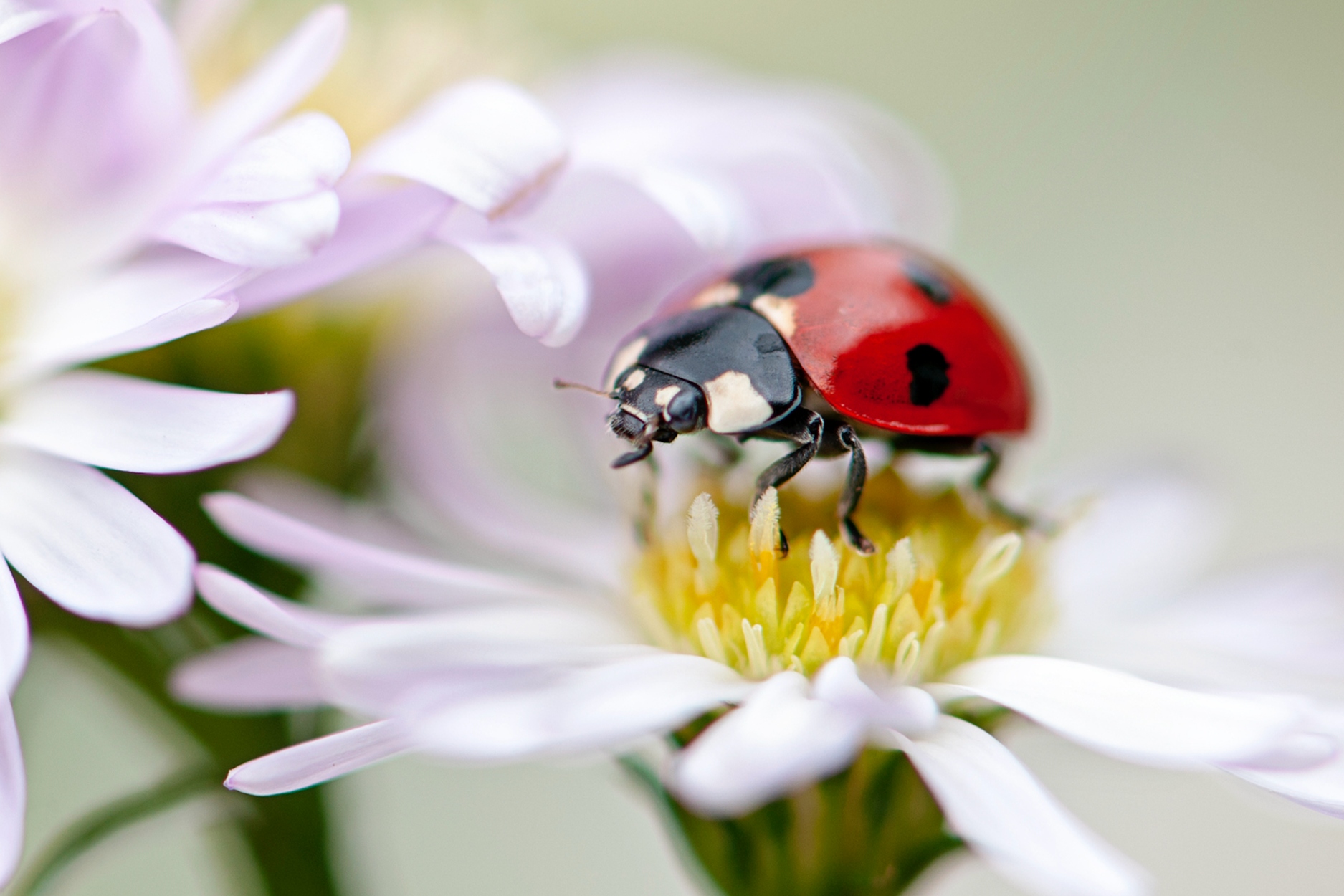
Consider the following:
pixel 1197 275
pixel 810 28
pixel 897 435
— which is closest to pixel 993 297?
pixel 1197 275

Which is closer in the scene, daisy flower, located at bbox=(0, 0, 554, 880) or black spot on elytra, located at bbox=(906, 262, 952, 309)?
daisy flower, located at bbox=(0, 0, 554, 880)

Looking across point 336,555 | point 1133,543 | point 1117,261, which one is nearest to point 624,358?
point 336,555

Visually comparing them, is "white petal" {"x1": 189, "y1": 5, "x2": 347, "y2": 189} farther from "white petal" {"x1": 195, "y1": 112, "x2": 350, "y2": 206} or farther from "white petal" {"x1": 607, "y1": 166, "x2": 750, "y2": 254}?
"white petal" {"x1": 607, "y1": 166, "x2": 750, "y2": 254}

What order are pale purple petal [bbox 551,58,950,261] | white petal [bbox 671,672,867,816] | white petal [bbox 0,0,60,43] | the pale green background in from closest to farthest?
white petal [bbox 671,672,867,816] < white petal [bbox 0,0,60,43] < pale purple petal [bbox 551,58,950,261] < the pale green background

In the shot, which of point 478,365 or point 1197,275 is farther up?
point 478,365

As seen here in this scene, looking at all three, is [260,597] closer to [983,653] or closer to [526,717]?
[526,717]

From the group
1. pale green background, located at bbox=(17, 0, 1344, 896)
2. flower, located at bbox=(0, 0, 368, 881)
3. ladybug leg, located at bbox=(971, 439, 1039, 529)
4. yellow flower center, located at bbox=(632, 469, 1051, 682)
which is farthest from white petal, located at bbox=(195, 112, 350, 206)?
pale green background, located at bbox=(17, 0, 1344, 896)
